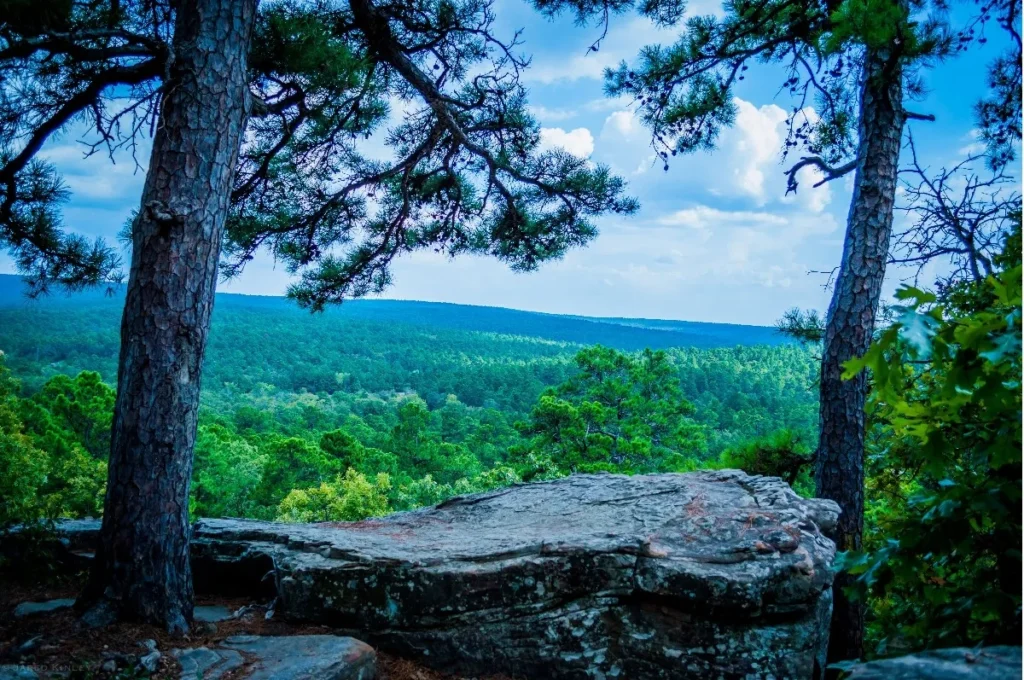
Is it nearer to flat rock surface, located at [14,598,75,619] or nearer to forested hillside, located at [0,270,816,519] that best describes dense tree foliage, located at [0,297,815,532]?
forested hillside, located at [0,270,816,519]

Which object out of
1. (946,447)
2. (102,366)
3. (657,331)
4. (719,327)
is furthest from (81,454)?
(719,327)

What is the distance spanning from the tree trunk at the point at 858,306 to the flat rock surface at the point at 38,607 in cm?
461

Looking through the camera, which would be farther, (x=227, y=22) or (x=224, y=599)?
(x=224, y=599)

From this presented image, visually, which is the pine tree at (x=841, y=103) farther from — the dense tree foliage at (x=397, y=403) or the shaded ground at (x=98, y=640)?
the dense tree foliage at (x=397, y=403)

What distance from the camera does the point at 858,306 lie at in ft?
15.9

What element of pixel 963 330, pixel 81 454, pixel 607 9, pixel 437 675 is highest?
pixel 607 9

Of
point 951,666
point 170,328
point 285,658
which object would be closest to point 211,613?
point 285,658

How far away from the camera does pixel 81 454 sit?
627 inches

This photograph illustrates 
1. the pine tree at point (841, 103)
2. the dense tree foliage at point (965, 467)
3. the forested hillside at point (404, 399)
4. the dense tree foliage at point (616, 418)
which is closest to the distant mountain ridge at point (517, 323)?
the forested hillside at point (404, 399)

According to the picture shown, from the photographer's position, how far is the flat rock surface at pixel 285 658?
2.86 m

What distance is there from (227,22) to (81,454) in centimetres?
1540

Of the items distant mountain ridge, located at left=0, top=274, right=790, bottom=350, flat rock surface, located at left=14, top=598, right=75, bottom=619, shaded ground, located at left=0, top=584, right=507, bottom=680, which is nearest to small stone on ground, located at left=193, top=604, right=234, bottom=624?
shaded ground, located at left=0, top=584, right=507, bottom=680

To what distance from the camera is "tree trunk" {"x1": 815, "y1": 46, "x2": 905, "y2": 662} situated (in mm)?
4820

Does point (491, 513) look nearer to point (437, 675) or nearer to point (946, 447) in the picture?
point (437, 675)
